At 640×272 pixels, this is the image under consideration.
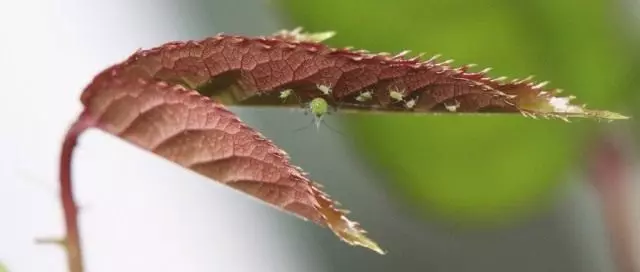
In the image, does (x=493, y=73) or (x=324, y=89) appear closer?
(x=324, y=89)

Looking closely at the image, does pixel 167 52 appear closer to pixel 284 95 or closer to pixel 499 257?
pixel 284 95

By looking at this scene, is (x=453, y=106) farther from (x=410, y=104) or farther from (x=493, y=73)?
(x=493, y=73)

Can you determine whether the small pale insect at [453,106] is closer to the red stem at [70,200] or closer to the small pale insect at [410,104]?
the small pale insect at [410,104]

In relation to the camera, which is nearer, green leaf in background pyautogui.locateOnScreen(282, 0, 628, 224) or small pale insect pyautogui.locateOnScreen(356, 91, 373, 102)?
small pale insect pyautogui.locateOnScreen(356, 91, 373, 102)

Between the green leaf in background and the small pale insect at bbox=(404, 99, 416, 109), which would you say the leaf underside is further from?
the green leaf in background

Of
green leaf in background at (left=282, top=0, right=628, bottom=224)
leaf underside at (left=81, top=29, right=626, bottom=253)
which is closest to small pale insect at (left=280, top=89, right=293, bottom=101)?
leaf underside at (left=81, top=29, right=626, bottom=253)

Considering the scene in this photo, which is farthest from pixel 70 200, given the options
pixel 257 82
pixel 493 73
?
pixel 493 73

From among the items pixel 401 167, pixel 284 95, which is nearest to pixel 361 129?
pixel 401 167
